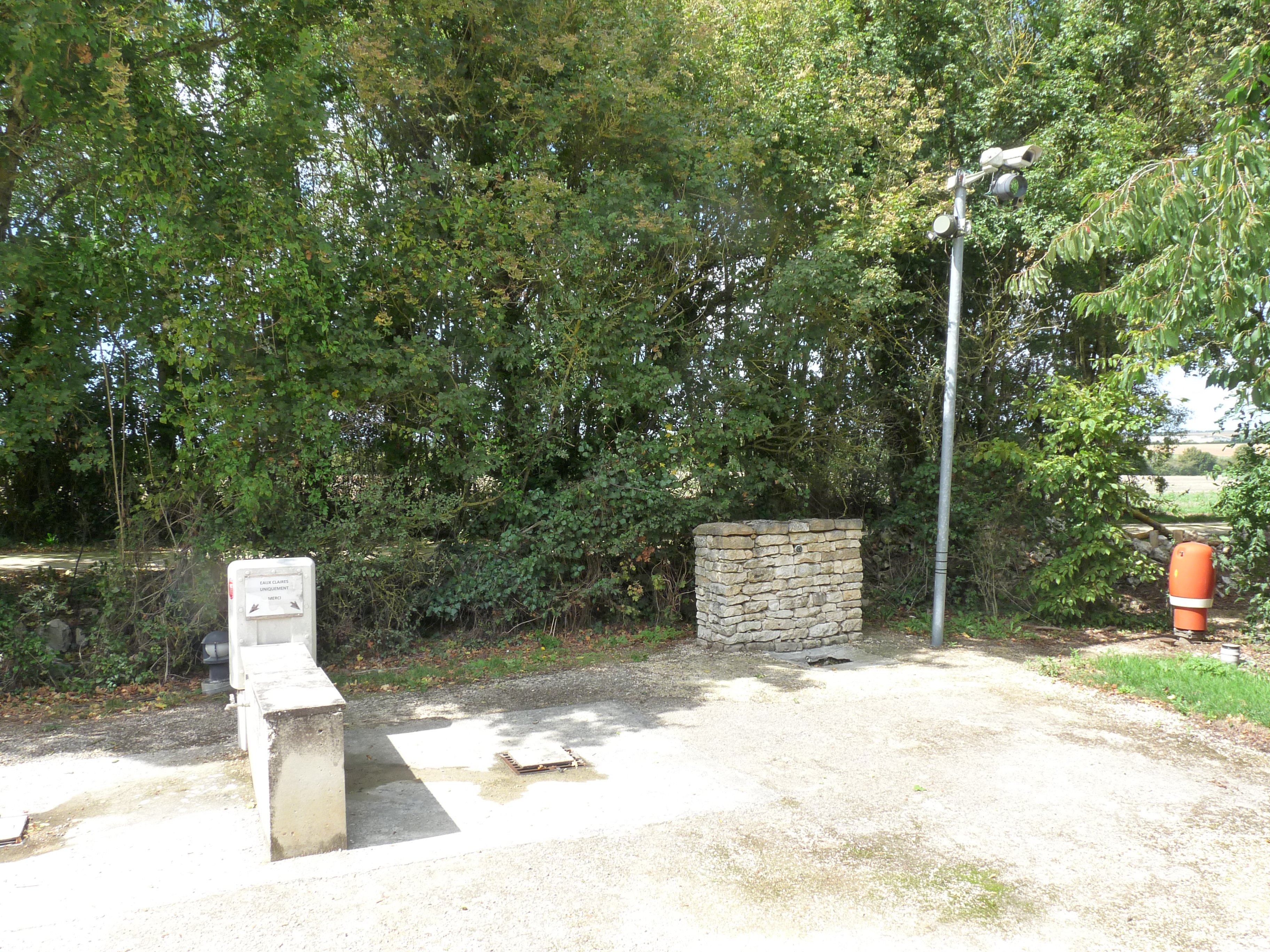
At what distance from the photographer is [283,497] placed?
7.58 metres

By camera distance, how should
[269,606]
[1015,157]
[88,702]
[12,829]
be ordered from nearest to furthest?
[12,829] < [269,606] < [88,702] < [1015,157]

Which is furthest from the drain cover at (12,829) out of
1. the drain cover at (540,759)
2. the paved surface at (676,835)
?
the drain cover at (540,759)

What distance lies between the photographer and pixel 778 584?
8531 mm

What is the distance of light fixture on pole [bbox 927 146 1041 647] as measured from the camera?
7.58m

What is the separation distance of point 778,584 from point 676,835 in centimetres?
471

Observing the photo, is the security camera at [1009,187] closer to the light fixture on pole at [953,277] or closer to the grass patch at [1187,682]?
the light fixture on pole at [953,277]

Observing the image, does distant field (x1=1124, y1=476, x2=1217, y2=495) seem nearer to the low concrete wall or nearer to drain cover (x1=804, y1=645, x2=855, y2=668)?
drain cover (x1=804, y1=645, x2=855, y2=668)

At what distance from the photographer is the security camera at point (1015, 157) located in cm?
744

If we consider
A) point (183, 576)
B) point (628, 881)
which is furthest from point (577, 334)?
point (628, 881)

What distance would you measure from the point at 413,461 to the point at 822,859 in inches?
243

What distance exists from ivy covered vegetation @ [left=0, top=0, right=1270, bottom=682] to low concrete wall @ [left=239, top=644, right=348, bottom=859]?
3902 mm

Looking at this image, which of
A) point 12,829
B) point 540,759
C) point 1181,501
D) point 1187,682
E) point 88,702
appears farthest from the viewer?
point 1181,501

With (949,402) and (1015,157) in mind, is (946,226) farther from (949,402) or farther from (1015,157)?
(949,402)

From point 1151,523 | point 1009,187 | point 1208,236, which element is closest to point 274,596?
point 1208,236
